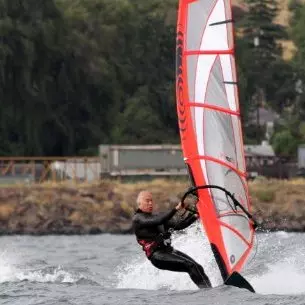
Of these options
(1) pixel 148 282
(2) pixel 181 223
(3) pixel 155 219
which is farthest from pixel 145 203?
(1) pixel 148 282

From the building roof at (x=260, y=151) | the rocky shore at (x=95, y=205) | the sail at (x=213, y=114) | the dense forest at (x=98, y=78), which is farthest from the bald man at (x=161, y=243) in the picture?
the building roof at (x=260, y=151)

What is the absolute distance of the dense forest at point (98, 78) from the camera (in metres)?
49.5

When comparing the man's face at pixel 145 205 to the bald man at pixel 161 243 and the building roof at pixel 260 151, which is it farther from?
the building roof at pixel 260 151

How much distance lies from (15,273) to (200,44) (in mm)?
4896

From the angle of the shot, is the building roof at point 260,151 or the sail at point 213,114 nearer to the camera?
the sail at point 213,114

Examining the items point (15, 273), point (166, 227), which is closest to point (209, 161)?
point (166, 227)

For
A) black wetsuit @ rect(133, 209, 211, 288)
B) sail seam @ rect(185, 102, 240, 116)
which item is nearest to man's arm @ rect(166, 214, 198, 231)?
black wetsuit @ rect(133, 209, 211, 288)

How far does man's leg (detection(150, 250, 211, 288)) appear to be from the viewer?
603 inches

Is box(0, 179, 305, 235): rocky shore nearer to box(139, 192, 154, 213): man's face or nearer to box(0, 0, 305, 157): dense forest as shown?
box(0, 0, 305, 157): dense forest

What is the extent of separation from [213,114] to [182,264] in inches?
67.9

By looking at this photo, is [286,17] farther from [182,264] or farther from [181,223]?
[182,264]

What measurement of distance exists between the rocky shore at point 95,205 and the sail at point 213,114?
19842 millimetres

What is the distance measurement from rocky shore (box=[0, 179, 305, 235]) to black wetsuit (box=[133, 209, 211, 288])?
65.6 ft

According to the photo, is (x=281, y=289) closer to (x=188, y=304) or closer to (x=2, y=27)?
(x=188, y=304)
